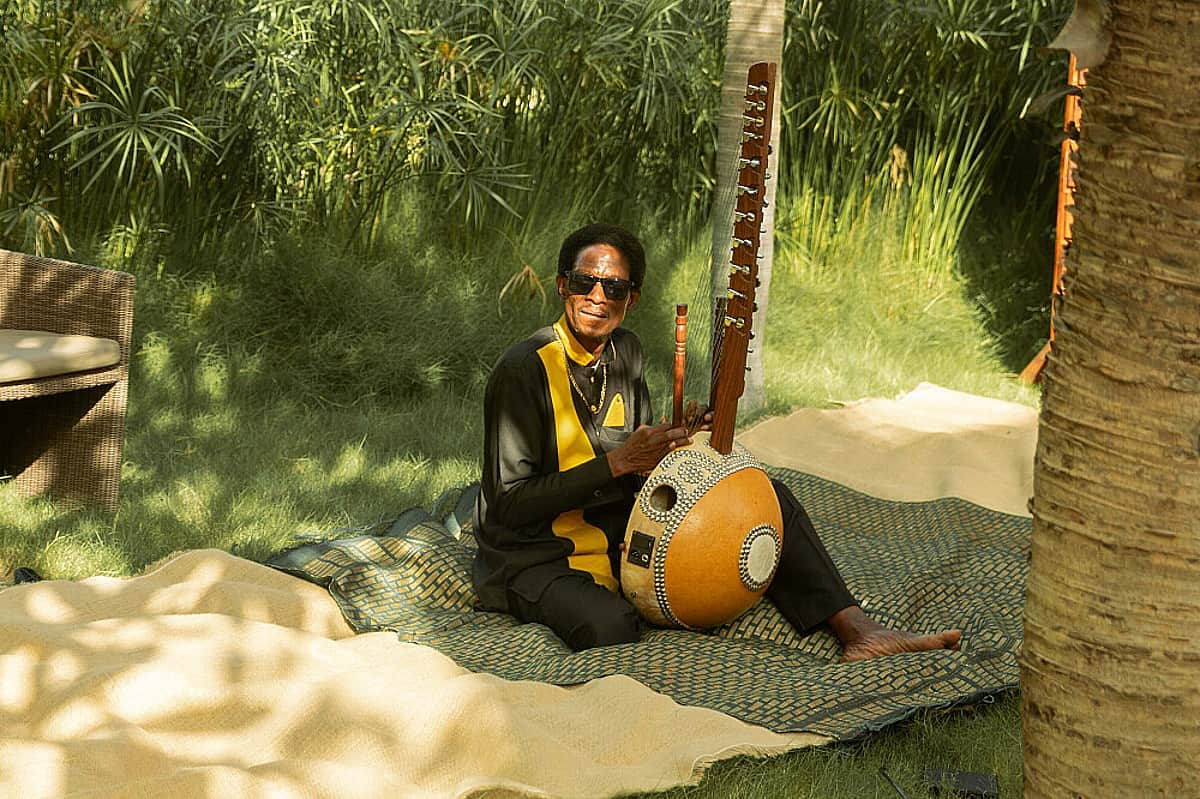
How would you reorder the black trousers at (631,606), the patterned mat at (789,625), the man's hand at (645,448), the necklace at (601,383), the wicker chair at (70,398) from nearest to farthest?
the patterned mat at (789,625) → the man's hand at (645,448) → the black trousers at (631,606) → the necklace at (601,383) → the wicker chair at (70,398)

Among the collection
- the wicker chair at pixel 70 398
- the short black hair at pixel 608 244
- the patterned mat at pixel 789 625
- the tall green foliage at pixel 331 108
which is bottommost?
the patterned mat at pixel 789 625

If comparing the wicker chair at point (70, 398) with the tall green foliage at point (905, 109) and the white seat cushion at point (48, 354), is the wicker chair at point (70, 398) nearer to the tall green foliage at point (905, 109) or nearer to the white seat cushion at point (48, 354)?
the white seat cushion at point (48, 354)

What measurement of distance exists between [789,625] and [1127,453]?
201 cm

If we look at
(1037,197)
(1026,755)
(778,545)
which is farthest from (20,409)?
(1037,197)

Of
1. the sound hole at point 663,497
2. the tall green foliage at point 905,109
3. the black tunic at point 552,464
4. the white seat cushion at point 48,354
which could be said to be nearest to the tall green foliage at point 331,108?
the tall green foliage at point 905,109

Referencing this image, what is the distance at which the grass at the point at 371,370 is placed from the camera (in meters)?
4.82

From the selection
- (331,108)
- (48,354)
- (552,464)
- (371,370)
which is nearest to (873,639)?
(552,464)

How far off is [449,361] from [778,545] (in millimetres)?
3286

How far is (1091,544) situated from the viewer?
207 centimetres

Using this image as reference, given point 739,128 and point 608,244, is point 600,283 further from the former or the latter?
point 739,128

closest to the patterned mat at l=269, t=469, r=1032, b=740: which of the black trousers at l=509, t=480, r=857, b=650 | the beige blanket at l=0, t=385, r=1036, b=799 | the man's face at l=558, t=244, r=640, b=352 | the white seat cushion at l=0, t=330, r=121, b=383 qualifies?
the black trousers at l=509, t=480, r=857, b=650

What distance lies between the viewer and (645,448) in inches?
143

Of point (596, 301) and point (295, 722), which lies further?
point (596, 301)

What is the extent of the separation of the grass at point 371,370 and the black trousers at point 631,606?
0.56 meters
